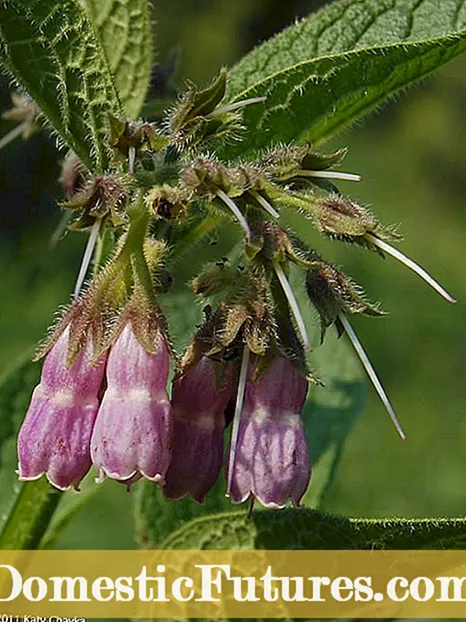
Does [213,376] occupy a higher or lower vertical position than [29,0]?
lower

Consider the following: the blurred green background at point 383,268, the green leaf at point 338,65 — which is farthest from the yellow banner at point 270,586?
the blurred green background at point 383,268

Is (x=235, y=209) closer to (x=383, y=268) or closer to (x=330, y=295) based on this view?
(x=330, y=295)

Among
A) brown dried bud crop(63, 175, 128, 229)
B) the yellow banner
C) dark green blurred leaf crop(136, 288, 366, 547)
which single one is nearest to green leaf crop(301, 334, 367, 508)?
dark green blurred leaf crop(136, 288, 366, 547)

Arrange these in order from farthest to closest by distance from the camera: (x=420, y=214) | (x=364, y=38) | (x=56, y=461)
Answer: (x=420, y=214), (x=364, y=38), (x=56, y=461)

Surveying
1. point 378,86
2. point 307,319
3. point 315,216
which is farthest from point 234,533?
point 307,319

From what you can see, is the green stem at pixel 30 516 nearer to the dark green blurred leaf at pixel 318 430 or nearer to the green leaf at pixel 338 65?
the dark green blurred leaf at pixel 318 430

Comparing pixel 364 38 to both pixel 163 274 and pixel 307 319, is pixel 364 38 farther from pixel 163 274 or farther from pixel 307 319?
pixel 307 319

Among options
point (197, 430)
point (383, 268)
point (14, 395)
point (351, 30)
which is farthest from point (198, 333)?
point (383, 268)
